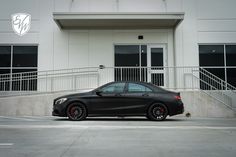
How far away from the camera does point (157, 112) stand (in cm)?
1377

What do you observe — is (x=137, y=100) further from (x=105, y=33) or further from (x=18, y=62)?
(x=18, y=62)

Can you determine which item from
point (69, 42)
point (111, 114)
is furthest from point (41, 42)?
point (111, 114)

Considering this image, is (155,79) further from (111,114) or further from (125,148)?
(125,148)

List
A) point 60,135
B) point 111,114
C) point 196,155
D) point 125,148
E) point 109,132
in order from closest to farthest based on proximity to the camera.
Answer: point 196,155, point 125,148, point 60,135, point 109,132, point 111,114

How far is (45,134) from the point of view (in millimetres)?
9695

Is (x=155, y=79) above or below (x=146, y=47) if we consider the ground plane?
below

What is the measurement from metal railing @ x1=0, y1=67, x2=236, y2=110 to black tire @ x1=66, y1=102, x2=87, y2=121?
4718mm

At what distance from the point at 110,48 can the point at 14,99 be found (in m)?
5.60

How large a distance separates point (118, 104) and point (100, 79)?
17.0ft

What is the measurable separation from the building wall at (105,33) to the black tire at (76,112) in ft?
19.4

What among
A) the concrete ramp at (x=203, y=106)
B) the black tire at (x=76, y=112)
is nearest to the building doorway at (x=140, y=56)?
the concrete ramp at (x=203, y=106)

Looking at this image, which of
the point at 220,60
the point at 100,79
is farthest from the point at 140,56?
the point at 220,60

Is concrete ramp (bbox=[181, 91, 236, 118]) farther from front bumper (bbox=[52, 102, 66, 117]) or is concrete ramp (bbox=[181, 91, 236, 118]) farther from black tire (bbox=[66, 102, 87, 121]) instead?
front bumper (bbox=[52, 102, 66, 117])

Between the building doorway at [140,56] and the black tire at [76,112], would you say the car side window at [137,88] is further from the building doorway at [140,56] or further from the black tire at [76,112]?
the building doorway at [140,56]
